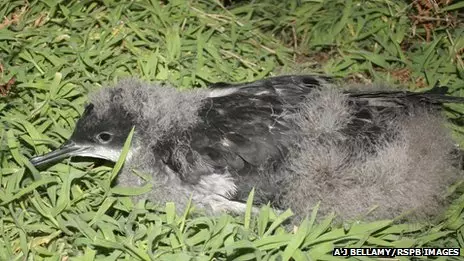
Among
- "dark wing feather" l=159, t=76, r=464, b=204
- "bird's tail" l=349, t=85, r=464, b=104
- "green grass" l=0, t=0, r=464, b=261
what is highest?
"bird's tail" l=349, t=85, r=464, b=104

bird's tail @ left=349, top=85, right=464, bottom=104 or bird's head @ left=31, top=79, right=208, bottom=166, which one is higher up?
bird's tail @ left=349, top=85, right=464, bottom=104

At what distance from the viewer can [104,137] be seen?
7.02 feet

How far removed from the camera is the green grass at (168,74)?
195 centimetres

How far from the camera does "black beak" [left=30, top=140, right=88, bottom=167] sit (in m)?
2.12

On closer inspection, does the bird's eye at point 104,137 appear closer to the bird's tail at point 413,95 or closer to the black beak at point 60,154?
the black beak at point 60,154

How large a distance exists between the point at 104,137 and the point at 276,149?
67 cm

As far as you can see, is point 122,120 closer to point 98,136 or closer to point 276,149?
point 98,136

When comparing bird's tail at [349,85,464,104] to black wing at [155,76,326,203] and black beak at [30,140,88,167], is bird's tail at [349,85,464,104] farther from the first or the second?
black beak at [30,140,88,167]

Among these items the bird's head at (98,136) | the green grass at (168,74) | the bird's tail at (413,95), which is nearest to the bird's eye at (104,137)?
the bird's head at (98,136)

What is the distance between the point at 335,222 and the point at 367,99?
54 centimetres

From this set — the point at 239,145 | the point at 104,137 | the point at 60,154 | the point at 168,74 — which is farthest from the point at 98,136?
the point at 168,74

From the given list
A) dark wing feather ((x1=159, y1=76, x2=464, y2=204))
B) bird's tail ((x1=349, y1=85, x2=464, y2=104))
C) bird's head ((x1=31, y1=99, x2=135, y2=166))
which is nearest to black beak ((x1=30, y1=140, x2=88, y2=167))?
bird's head ((x1=31, y1=99, x2=135, y2=166))

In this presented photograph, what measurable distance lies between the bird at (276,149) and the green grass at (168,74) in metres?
0.09

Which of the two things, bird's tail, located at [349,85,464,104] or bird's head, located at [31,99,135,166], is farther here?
bird's tail, located at [349,85,464,104]
